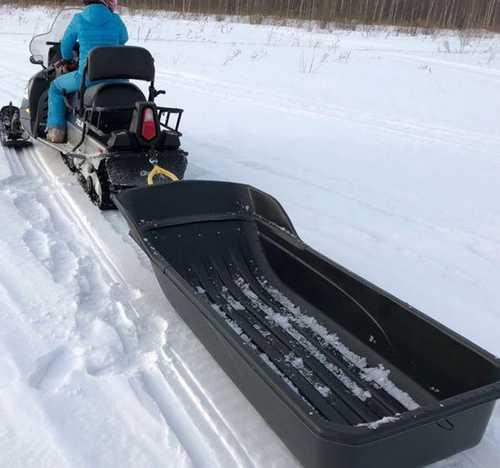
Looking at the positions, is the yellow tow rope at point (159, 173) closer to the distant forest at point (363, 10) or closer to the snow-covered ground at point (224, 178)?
the snow-covered ground at point (224, 178)

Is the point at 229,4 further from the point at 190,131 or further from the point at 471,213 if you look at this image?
the point at 471,213

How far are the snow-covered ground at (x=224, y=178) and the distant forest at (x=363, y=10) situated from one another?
10.9m

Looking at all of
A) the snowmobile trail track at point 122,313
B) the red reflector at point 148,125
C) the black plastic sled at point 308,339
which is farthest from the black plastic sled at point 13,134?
the black plastic sled at point 308,339

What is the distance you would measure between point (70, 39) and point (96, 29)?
34 cm

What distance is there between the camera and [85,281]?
9.43 feet

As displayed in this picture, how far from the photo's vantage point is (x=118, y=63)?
380 centimetres

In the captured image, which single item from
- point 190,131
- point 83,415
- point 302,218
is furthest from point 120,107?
point 83,415

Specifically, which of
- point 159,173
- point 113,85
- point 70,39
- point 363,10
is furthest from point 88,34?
point 363,10

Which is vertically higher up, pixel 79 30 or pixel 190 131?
pixel 79 30

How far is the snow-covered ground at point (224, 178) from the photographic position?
6.41 ft

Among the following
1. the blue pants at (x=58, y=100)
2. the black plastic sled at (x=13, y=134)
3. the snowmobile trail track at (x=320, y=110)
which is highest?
the blue pants at (x=58, y=100)

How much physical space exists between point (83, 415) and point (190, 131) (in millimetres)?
4335

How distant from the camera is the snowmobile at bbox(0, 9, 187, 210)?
11.8 ft

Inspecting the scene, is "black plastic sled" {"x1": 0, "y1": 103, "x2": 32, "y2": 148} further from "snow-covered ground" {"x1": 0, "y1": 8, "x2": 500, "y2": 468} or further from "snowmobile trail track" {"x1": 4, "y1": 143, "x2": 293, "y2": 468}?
"snowmobile trail track" {"x1": 4, "y1": 143, "x2": 293, "y2": 468}
